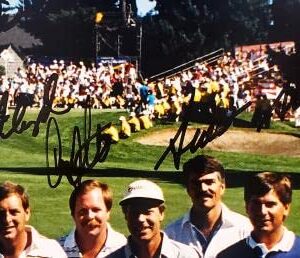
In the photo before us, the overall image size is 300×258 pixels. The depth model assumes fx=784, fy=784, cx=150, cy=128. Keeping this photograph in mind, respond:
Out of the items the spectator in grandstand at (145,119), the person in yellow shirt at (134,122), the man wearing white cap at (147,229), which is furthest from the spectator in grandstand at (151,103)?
the man wearing white cap at (147,229)

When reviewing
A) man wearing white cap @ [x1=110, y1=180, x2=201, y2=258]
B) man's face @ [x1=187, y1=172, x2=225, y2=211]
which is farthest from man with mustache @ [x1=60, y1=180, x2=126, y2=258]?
man's face @ [x1=187, y1=172, x2=225, y2=211]

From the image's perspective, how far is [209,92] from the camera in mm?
6211

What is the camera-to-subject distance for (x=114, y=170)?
6.52 m

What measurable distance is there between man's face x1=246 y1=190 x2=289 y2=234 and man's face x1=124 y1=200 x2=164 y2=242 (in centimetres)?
58

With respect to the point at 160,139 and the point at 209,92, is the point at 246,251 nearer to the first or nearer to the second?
the point at 209,92

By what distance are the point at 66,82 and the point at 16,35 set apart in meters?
0.59

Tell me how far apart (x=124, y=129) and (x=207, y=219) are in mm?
2194

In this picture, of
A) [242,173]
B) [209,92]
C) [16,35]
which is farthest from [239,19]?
[16,35]

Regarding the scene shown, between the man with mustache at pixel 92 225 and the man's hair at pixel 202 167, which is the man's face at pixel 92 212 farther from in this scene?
the man's hair at pixel 202 167

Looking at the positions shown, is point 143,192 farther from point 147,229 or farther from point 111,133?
point 111,133
